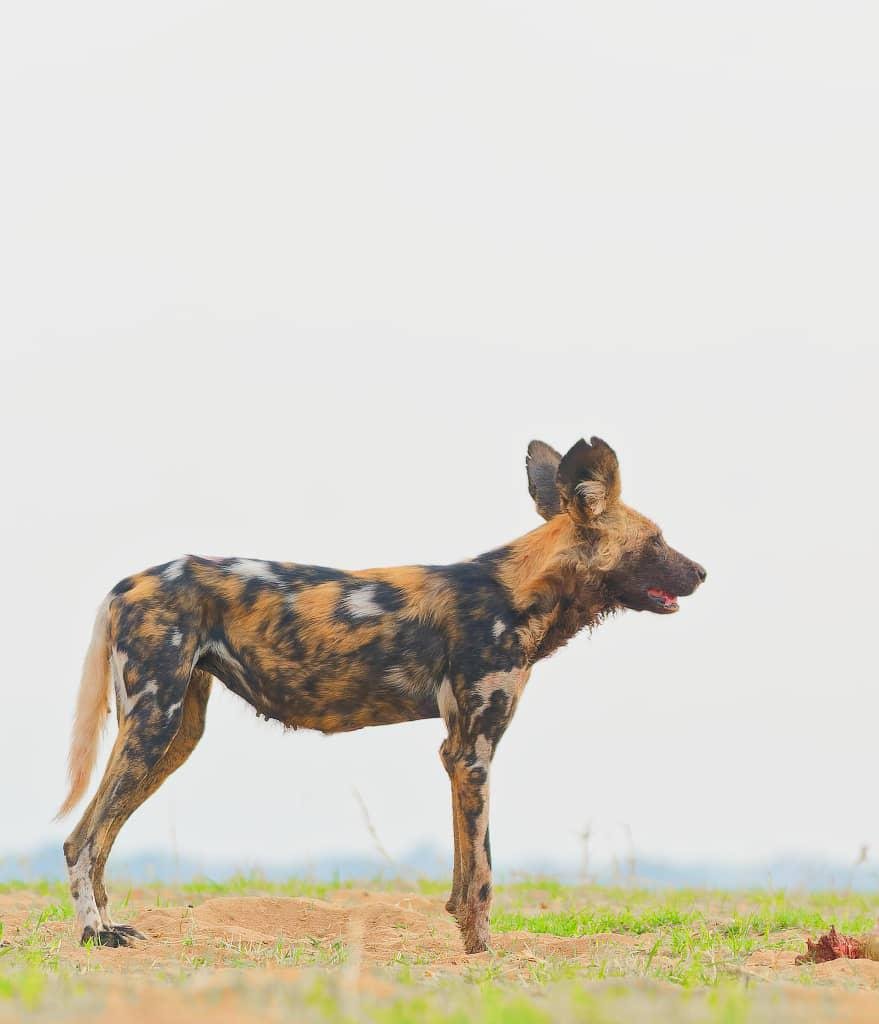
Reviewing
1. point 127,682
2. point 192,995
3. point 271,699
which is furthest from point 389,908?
point 192,995

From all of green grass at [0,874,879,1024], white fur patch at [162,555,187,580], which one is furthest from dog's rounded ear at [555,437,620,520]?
green grass at [0,874,879,1024]

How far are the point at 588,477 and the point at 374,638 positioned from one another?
121cm

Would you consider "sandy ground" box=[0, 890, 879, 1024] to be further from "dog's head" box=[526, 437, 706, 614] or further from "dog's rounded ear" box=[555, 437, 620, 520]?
"dog's rounded ear" box=[555, 437, 620, 520]

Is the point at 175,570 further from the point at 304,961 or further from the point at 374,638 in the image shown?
the point at 304,961

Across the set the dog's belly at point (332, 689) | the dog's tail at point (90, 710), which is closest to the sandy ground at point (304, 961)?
the dog's tail at point (90, 710)

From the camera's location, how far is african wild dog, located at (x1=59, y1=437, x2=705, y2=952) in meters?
6.10

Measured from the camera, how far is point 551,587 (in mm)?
6309

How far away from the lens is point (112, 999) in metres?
3.33

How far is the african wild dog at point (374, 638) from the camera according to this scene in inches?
240

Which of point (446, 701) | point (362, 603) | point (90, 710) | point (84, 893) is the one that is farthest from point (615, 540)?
point (84, 893)

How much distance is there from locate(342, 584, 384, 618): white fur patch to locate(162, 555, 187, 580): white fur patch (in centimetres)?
76

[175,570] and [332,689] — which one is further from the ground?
[175,570]

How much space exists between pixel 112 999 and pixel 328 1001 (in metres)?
0.52

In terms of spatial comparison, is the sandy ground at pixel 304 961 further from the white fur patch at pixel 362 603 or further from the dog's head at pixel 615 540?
the dog's head at pixel 615 540
